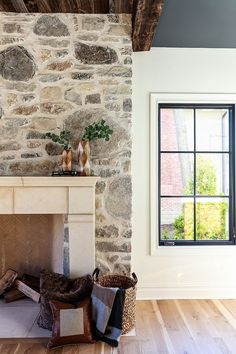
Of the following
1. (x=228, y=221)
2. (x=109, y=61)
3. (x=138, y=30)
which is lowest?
(x=228, y=221)

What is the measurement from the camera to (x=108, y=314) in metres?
2.66

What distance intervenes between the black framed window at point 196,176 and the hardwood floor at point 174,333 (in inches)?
27.2

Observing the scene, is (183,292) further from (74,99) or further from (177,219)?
(74,99)

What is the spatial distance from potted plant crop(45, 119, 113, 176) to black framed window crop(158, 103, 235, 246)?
2.86ft

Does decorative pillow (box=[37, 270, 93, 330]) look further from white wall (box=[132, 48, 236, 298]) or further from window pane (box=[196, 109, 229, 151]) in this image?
window pane (box=[196, 109, 229, 151])

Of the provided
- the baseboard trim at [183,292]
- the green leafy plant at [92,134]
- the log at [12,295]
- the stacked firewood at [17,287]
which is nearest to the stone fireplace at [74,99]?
the green leafy plant at [92,134]

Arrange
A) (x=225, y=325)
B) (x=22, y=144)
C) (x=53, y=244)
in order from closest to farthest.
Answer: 1. (x=225, y=325)
2. (x=22, y=144)
3. (x=53, y=244)

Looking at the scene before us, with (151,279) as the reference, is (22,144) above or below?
above

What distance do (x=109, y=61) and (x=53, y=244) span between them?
196cm

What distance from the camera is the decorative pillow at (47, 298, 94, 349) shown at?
258 cm

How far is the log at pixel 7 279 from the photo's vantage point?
3.42m

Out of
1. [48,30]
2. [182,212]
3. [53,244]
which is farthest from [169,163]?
[48,30]

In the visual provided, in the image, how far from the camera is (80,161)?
10.2 feet

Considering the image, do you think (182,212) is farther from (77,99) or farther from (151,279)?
(77,99)
